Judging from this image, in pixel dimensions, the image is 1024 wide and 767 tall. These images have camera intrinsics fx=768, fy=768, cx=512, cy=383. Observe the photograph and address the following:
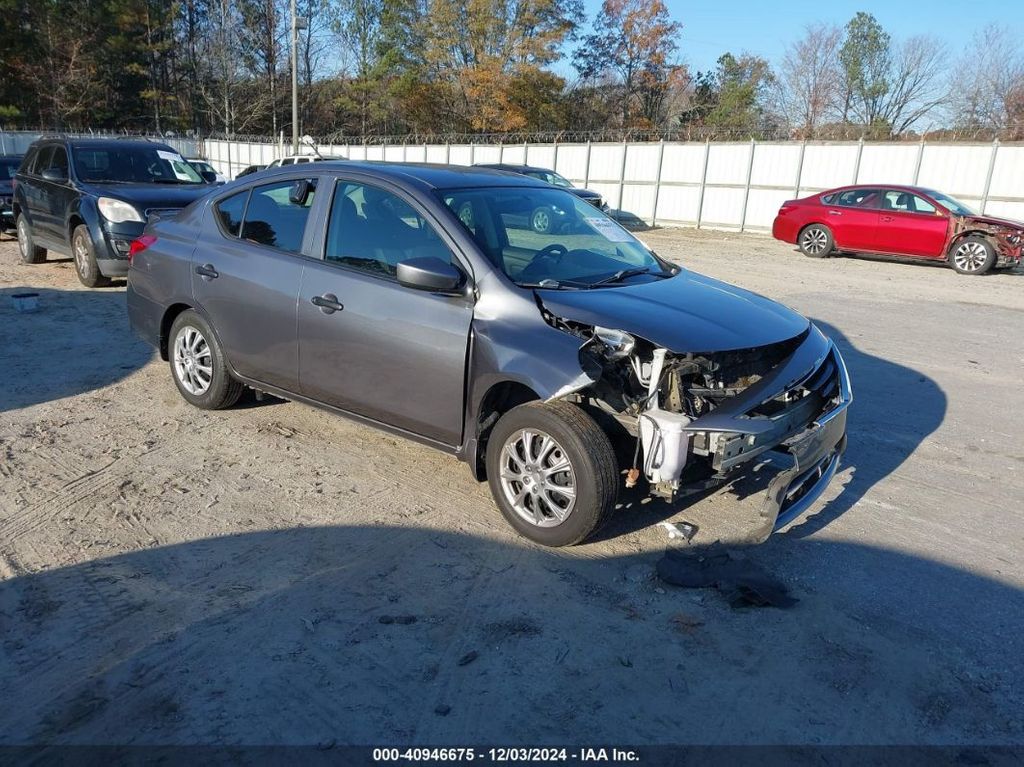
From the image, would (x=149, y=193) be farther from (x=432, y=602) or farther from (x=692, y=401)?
(x=692, y=401)

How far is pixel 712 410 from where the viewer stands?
3.66 m

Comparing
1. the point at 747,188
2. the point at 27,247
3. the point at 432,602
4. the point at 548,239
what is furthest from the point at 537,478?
the point at 747,188

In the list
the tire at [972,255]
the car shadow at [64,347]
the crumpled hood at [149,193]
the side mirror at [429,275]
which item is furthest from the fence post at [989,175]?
the side mirror at [429,275]

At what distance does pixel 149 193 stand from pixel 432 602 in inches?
325

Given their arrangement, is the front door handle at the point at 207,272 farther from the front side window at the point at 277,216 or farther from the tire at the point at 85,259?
the tire at the point at 85,259

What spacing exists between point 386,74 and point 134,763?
60671mm

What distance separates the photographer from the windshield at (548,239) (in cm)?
425

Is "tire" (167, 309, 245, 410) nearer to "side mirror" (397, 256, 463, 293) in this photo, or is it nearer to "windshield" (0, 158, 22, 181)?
"side mirror" (397, 256, 463, 293)

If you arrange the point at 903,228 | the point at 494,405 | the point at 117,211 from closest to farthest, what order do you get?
the point at 494,405
the point at 117,211
the point at 903,228

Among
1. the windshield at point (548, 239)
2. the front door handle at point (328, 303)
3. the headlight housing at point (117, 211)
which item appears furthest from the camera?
the headlight housing at point (117, 211)

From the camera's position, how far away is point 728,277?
13.4 meters

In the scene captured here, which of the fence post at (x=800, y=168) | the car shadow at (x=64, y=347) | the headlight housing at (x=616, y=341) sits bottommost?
the car shadow at (x=64, y=347)

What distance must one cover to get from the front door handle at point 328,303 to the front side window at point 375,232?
0.22 meters

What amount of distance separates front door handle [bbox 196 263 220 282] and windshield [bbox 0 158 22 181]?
12.2 m
